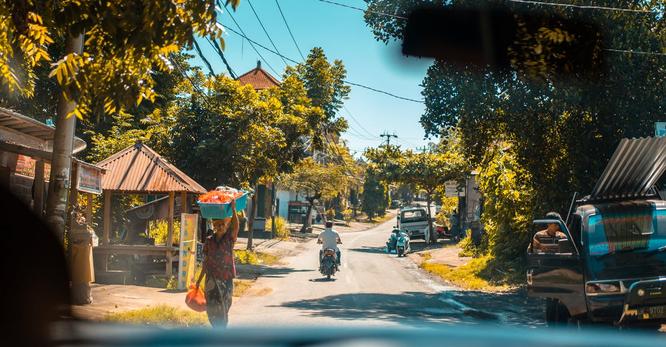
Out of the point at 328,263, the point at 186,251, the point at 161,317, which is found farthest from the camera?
the point at 328,263

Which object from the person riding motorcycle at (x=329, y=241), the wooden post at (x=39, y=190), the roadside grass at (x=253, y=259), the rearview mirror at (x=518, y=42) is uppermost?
the rearview mirror at (x=518, y=42)

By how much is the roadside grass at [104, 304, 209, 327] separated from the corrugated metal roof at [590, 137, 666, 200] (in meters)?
6.35

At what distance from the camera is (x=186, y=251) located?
15961 millimetres

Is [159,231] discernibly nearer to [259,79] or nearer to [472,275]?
[472,275]

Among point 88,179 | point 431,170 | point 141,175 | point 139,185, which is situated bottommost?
point 88,179

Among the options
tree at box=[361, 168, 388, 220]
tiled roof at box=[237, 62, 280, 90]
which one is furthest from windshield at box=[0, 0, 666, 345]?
tree at box=[361, 168, 388, 220]

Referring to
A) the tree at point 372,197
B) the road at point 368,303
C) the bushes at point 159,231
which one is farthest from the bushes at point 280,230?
the tree at point 372,197

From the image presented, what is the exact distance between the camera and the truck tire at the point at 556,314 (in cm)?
1084

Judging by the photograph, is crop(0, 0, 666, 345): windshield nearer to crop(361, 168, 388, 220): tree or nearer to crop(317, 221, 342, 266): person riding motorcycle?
crop(317, 221, 342, 266): person riding motorcycle

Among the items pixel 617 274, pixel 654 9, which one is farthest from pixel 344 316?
pixel 654 9

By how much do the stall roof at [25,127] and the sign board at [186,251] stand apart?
2691 mm

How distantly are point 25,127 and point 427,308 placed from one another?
808 centimetres

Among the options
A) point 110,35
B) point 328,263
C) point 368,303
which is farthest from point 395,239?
point 110,35

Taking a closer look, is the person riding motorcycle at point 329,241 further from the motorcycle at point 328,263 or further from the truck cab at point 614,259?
the truck cab at point 614,259
